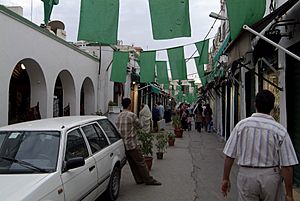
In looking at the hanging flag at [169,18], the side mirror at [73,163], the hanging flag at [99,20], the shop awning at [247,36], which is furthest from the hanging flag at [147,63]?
the side mirror at [73,163]

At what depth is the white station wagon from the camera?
4305 mm

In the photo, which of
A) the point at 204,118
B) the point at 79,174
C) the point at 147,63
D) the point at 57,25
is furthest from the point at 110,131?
the point at 204,118

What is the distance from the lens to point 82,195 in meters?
5.37

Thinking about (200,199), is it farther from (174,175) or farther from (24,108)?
(24,108)

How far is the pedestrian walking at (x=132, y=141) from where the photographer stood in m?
8.41

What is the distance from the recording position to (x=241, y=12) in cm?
732

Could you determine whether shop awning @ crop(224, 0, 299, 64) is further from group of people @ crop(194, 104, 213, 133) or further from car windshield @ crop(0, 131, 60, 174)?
group of people @ crop(194, 104, 213, 133)

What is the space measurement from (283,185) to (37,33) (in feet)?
29.2

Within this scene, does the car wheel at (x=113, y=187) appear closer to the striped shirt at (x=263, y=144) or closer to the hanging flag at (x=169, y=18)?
the hanging flag at (x=169, y=18)

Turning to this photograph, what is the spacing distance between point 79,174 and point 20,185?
121 cm

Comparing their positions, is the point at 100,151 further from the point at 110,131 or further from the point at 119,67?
the point at 119,67

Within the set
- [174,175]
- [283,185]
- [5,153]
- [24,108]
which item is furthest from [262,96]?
[24,108]

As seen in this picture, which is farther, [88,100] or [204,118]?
[204,118]

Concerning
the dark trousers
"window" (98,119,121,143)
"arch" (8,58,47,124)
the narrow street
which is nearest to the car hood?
"window" (98,119,121,143)
